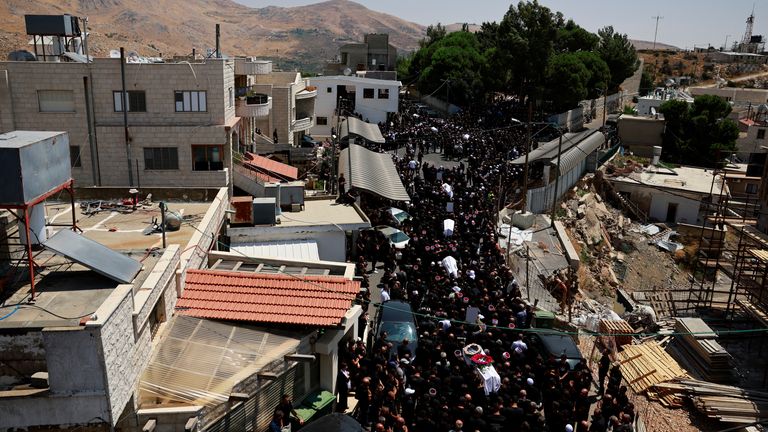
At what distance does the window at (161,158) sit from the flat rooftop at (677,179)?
2844 centimetres

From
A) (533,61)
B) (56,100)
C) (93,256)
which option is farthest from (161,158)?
(533,61)

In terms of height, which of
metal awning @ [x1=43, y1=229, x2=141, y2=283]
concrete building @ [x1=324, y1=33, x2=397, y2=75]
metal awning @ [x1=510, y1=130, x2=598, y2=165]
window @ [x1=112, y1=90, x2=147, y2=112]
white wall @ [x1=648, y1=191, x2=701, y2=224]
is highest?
concrete building @ [x1=324, y1=33, x2=397, y2=75]

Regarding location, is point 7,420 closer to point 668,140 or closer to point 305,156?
point 305,156

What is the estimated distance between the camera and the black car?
47.1ft

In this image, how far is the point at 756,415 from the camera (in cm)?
1470

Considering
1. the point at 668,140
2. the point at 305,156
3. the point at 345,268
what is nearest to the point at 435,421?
the point at 345,268

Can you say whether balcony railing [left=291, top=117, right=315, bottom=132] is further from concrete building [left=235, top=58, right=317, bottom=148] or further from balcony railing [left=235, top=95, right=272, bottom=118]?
balcony railing [left=235, top=95, right=272, bottom=118]

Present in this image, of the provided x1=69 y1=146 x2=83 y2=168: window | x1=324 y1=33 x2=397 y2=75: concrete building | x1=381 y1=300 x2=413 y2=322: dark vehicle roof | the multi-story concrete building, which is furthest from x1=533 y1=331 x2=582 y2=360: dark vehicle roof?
x1=324 y1=33 x2=397 y2=75: concrete building

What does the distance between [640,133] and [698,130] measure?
4150mm

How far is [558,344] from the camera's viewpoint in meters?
14.9

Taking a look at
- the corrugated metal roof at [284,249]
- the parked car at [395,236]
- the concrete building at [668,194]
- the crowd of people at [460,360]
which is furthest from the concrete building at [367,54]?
the corrugated metal roof at [284,249]

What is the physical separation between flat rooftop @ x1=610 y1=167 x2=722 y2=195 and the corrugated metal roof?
88.7 feet

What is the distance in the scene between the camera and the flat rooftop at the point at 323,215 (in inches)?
818

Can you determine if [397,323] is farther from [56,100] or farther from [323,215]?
[56,100]
